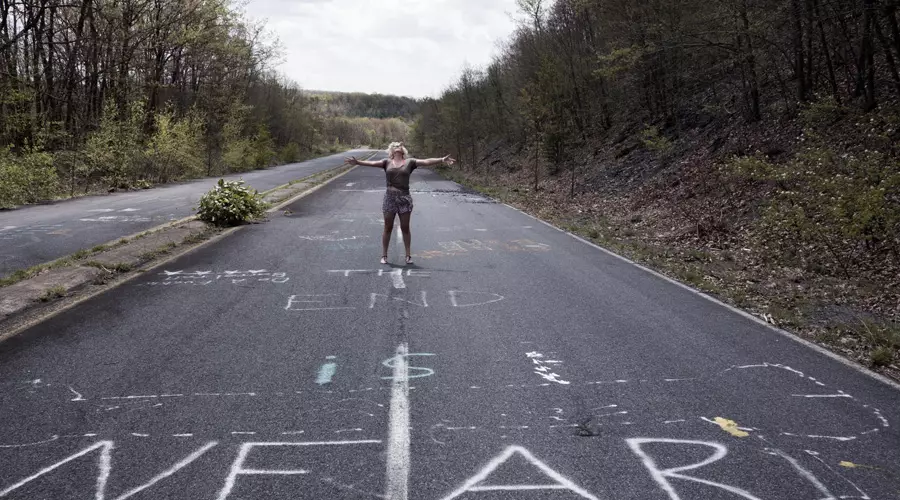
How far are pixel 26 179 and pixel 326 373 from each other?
18397 millimetres

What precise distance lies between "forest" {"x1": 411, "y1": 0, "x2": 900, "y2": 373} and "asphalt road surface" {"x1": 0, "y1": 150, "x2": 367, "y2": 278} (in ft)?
32.3

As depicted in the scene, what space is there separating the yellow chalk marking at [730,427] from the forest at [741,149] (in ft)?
7.55

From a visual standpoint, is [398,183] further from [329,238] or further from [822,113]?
[822,113]

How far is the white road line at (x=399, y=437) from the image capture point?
10.0 ft

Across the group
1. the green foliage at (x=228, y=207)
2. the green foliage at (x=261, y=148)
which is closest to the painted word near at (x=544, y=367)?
the green foliage at (x=228, y=207)

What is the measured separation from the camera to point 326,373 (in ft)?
15.3

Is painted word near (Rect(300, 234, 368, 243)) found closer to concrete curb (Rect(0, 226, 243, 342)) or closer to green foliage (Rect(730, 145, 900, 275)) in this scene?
concrete curb (Rect(0, 226, 243, 342))

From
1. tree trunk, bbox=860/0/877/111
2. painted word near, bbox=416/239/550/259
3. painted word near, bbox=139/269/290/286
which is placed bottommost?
painted word near, bbox=139/269/290/286

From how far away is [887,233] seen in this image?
827 centimetres

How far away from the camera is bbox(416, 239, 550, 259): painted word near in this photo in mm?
10484

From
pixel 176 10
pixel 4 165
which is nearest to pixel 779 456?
pixel 4 165

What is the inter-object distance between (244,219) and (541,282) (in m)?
8.43

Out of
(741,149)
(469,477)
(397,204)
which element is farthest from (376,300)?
(741,149)

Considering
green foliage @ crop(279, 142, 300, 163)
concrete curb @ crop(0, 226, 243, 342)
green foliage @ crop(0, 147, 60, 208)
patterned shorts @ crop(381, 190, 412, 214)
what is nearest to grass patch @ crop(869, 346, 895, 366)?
patterned shorts @ crop(381, 190, 412, 214)
